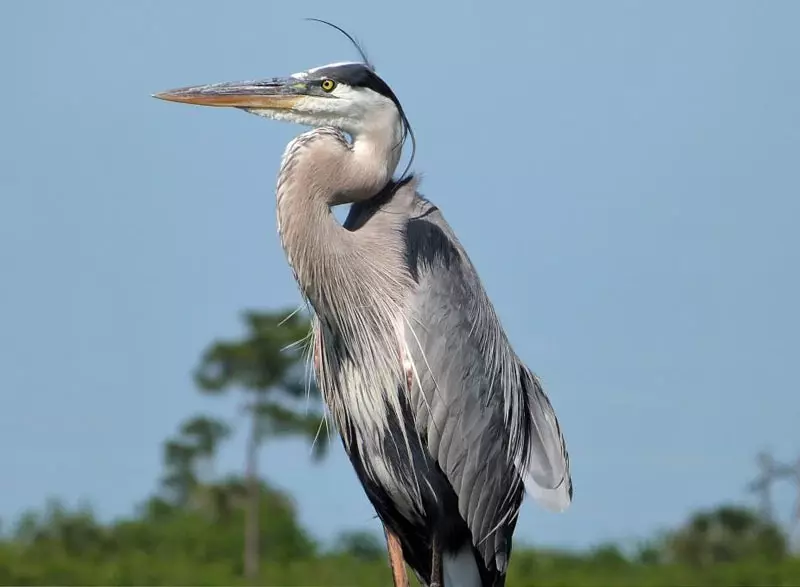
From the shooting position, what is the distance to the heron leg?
5.11m

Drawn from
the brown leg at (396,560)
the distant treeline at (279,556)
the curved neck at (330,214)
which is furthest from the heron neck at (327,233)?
the distant treeline at (279,556)

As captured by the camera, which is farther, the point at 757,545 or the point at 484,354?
the point at 757,545

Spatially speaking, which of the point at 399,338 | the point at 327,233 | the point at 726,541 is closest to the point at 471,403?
the point at 399,338

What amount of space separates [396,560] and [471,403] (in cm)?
66

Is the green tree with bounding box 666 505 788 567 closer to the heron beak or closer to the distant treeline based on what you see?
the distant treeline

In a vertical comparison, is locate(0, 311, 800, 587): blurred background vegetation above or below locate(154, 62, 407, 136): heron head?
below

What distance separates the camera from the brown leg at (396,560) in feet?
16.9

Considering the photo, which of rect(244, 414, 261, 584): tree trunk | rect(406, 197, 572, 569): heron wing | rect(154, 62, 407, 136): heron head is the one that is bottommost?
rect(244, 414, 261, 584): tree trunk

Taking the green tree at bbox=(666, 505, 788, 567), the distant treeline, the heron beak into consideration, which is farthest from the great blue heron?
the green tree at bbox=(666, 505, 788, 567)

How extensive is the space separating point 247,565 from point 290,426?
3623mm

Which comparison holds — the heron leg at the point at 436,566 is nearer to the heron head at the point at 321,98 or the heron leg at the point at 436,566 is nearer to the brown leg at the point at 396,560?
the brown leg at the point at 396,560

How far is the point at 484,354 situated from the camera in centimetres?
521

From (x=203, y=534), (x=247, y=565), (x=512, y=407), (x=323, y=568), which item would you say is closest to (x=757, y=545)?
(x=323, y=568)

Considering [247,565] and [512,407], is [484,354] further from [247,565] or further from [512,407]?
[247,565]
